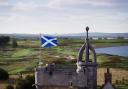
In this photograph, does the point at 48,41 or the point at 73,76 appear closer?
the point at 73,76

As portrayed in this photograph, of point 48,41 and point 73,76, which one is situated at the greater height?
point 48,41

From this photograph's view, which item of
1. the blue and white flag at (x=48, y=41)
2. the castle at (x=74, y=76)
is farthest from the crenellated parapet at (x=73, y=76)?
the blue and white flag at (x=48, y=41)

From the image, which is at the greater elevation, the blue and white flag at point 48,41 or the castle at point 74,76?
the blue and white flag at point 48,41

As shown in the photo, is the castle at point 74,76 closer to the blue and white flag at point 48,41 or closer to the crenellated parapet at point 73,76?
the crenellated parapet at point 73,76

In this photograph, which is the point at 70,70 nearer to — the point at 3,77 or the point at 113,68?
the point at 3,77

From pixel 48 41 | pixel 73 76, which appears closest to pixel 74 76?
pixel 73 76

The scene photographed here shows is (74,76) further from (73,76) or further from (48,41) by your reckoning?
(48,41)

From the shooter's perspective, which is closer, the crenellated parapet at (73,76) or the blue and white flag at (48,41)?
the crenellated parapet at (73,76)
